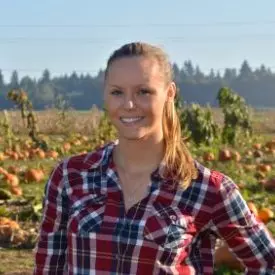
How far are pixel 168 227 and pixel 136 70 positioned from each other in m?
0.53

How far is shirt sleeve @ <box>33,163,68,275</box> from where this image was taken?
2.91 meters

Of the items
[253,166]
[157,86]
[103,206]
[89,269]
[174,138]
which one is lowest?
[253,166]

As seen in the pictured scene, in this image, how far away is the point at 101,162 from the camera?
9.61 feet

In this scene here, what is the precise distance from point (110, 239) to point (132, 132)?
36cm

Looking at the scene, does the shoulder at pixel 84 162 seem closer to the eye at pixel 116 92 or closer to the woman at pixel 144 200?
the woman at pixel 144 200

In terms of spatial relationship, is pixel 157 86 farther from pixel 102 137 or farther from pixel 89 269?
pixel 102 137

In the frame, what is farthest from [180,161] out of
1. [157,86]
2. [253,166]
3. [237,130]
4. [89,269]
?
[237,130]

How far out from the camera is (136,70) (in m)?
2.78

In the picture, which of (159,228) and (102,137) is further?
(102,137)

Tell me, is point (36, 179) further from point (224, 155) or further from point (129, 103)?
point (129, 103)

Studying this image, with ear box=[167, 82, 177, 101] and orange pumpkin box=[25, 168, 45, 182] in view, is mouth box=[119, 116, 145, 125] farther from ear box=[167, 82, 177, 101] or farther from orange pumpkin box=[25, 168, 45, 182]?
orange pumpkin box=[25, 168, 45, 182]

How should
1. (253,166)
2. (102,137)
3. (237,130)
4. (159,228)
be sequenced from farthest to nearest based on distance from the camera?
(237,130) < (102,137) < (253,166) < (159,228)

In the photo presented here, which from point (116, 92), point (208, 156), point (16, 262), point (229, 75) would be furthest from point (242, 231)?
point (229, 75)

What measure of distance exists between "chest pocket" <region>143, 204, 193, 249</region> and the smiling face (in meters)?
0.27
